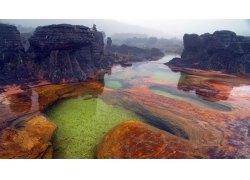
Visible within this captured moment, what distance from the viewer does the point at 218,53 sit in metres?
29.5

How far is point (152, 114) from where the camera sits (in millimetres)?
11656

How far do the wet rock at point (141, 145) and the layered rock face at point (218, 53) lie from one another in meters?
Answer: 25.8

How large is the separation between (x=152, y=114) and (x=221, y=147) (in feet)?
15.7

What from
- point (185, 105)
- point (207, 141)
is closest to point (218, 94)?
point (185, 105)

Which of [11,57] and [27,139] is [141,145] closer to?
[27,139]

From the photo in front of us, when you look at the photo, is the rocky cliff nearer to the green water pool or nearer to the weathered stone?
the weathered stone

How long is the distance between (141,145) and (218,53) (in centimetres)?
2884

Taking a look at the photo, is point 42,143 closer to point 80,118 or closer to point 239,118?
point 80,118

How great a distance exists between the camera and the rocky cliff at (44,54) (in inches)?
666

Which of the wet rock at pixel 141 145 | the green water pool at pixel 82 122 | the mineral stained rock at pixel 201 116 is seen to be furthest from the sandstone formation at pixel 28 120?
the mineral stained rock at pixel 201 116

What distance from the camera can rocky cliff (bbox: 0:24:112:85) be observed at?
1691cm

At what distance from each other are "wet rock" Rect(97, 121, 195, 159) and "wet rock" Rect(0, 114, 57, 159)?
2.48 metres

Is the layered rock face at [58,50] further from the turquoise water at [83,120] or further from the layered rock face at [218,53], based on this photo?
the layered rock face at [218,53]

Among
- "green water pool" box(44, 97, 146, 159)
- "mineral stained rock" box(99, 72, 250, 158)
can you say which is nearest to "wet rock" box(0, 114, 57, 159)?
"green water pool" box(44, 97, 146, 159)
